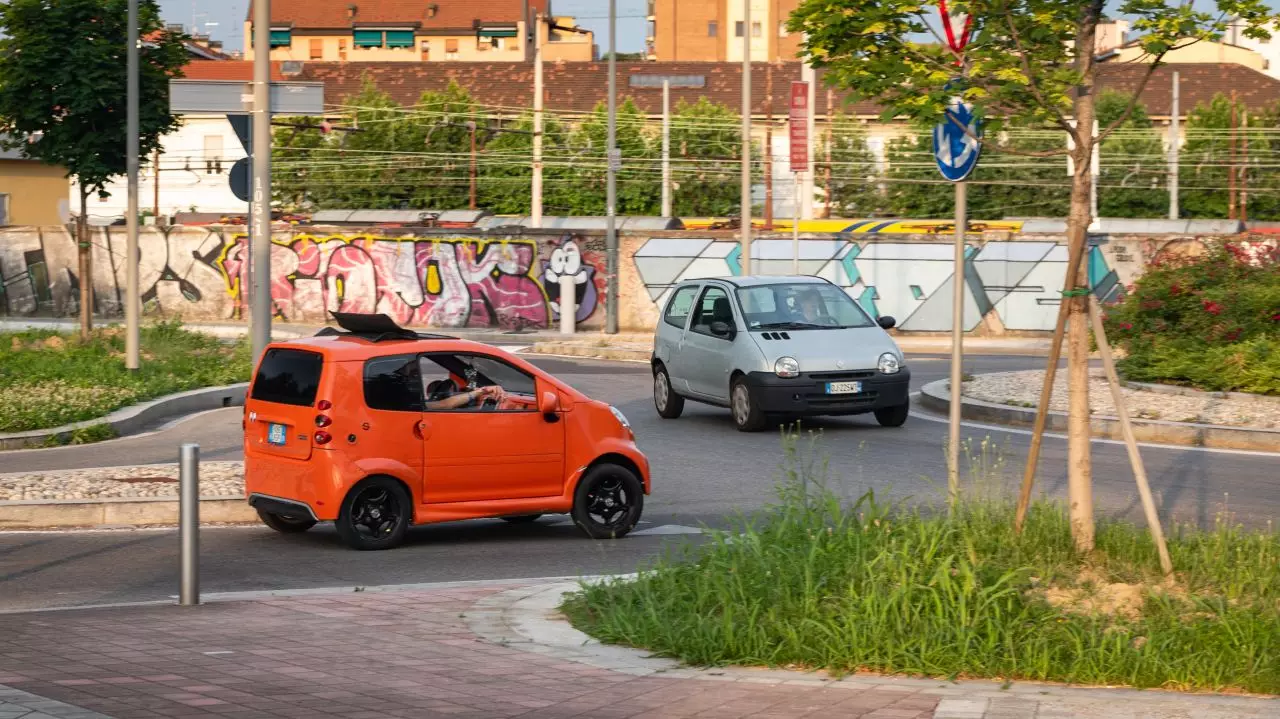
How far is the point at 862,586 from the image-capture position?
282 inches

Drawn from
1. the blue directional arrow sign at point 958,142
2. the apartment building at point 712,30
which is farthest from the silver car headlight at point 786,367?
the apartment building at point 712,30

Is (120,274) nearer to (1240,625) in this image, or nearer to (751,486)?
(751,486)

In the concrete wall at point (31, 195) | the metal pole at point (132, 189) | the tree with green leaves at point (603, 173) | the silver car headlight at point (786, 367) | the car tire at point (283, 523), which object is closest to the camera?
the car tire at point (283, 523)

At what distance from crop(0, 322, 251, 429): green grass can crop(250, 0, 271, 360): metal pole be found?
10.5ft

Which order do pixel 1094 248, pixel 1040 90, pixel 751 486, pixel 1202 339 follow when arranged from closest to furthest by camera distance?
pixel 1040 90, pixel 751 486, pixel 1202 339, pixel 1094 248

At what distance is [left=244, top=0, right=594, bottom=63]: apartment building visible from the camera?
338 ft

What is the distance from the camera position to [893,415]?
17406 mm

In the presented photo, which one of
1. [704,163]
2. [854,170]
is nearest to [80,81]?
[704,163]

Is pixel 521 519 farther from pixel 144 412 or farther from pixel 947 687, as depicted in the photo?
pixel 144 412

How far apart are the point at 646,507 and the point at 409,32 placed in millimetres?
94802

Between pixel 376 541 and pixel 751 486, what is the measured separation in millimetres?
3882

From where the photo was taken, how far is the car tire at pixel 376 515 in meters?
10.3

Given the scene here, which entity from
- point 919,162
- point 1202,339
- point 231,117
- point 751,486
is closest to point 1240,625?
point 751,486

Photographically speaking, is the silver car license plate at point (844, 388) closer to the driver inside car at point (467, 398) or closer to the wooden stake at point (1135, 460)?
the driver inside car at point (467, 398)
